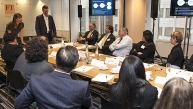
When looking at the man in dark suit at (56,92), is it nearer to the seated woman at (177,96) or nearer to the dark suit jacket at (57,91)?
the dark suit jacket at (57,91)

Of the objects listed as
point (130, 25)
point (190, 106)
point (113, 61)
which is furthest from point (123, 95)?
point (130, 25)

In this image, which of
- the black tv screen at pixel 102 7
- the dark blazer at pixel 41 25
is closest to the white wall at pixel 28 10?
the black tv screen at pixel 102 7

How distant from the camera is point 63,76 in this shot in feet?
5.17

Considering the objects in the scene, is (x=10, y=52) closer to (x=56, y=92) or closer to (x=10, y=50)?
(x=10, y=50)

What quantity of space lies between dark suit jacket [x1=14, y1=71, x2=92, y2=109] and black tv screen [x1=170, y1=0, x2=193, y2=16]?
4783 millimetres

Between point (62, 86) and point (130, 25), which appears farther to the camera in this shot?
point (130, 25)

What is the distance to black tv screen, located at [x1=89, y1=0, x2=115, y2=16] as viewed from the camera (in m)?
6.87

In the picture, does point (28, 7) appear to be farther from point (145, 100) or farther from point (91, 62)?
point (145, 100)

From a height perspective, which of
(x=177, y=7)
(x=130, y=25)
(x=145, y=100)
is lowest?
(x=145, y=100)

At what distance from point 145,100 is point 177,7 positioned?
4.50m

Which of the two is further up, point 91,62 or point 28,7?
point 28,7

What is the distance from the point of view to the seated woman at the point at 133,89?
1787mm

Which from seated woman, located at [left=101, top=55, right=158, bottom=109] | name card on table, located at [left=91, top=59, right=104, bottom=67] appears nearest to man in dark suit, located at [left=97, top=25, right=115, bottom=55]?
name card on table, located at [left=91, top=59, right=104, bottom=67]

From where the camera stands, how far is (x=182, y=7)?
217 inches
